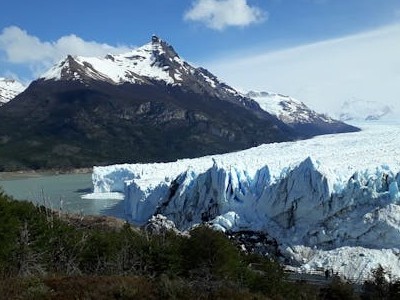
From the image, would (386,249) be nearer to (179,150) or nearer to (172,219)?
(172,219)

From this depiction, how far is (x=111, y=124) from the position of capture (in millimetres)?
143000

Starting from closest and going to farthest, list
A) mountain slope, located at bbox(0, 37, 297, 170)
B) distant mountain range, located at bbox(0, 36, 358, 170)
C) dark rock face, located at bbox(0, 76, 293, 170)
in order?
dark rock face, located at bbox(0, 76, 293, 170)
distant mountain range, located at bbox(0, 36, 358, 170)
mountain slope, located at bbox(0, 37, 297, 170)

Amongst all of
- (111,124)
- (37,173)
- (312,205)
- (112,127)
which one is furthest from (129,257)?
(111,124)

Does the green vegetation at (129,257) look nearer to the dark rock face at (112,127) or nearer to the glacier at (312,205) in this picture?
the glacier at (312,205)

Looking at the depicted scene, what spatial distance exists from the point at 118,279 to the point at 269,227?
18842 millimetres

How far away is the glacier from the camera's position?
22328 mm

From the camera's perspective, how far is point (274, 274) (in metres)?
15.2

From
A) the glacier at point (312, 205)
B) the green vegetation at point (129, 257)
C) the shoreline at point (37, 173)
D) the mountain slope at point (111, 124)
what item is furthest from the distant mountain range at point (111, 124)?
the green vegetation at point (129, 257)

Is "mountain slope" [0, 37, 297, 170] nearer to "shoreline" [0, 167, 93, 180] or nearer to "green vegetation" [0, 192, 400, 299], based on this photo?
"shoreline" [0, 167, 93, 180]

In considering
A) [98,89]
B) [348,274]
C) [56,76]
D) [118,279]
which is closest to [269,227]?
[348,274]

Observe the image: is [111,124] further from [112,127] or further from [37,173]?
[37,173]

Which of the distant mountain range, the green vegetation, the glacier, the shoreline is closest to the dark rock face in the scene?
the distant mountain range

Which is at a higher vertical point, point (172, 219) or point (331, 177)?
point (331, 177)

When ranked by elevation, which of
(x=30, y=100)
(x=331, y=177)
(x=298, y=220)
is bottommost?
(x=298, y=220)
